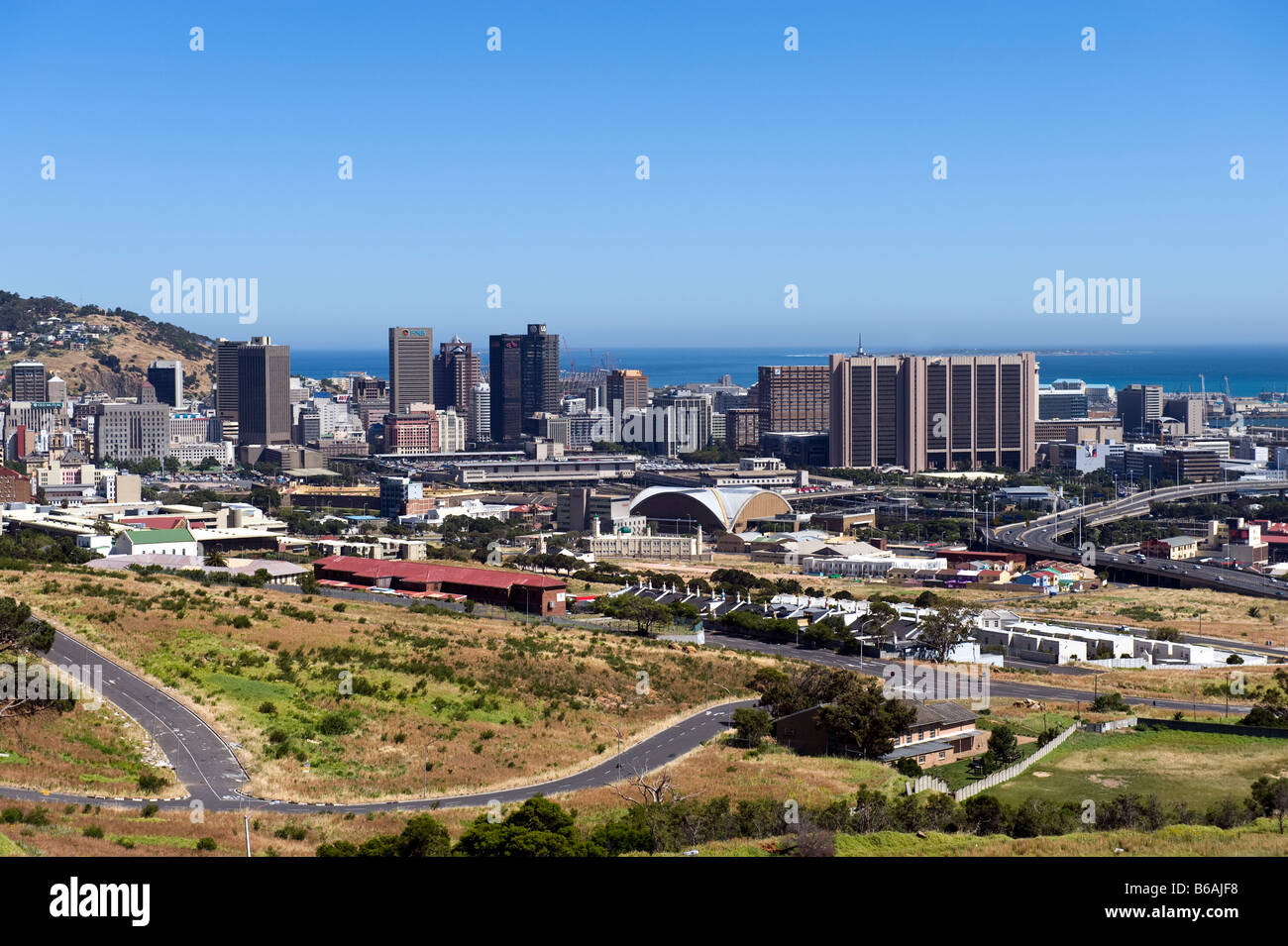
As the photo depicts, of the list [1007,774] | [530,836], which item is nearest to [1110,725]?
[1007,774]

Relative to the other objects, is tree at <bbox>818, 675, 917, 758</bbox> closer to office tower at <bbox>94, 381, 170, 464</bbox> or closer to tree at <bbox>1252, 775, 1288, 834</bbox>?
tree at <bbox>1252, 775, 1288, 834</bbox>

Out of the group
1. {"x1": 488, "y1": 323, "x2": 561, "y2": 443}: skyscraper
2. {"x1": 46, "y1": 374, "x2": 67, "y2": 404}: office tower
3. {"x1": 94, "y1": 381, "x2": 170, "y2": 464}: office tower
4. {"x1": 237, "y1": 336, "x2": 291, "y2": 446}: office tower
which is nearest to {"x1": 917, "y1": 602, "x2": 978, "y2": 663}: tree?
{"x1": 94, "y1": 381, "x2": 170, "y2": 464}: office tower

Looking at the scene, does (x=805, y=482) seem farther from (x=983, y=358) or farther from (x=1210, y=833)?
(x=1210, y=833)

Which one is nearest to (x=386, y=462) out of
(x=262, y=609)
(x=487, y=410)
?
(x=487, y=410)

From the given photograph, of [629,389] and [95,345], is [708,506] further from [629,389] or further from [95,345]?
[95,345]

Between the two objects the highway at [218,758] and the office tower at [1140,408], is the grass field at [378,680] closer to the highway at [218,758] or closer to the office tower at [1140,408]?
the highway at [218,758]

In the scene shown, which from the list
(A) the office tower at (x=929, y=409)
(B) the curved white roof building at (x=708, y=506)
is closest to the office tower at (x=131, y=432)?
(B) the curved white roof building at (x=708, y=506)
